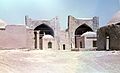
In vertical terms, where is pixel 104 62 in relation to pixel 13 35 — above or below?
below

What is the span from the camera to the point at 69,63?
30.1 feet

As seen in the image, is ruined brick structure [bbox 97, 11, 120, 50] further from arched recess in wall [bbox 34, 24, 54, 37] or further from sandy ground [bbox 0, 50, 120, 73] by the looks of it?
arched recess in wall [bbox 34, 24, 54, 37]

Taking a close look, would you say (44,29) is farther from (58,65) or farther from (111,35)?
(58,65)

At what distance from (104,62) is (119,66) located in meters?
0.69

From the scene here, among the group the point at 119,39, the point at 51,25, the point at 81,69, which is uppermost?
the point at 51,25

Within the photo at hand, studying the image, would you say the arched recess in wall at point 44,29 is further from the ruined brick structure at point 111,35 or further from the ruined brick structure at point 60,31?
the ruined brick structure at point 111,35

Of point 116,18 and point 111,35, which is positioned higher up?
point 116,18

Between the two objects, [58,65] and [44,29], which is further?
[44,29]

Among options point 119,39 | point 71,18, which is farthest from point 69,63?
point 71,18

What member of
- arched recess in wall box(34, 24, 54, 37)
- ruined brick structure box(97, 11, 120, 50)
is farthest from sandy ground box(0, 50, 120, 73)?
arched recess in wall box(34, 24, 54, 37)

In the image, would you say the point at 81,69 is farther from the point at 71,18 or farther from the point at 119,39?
the point at 71,18

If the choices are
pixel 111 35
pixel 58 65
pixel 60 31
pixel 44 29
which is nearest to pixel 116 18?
pixel 111 35

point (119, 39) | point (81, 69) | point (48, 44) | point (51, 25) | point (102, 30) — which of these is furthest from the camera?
point (51, 25)

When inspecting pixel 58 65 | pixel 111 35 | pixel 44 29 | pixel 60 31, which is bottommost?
pixel 58 65
